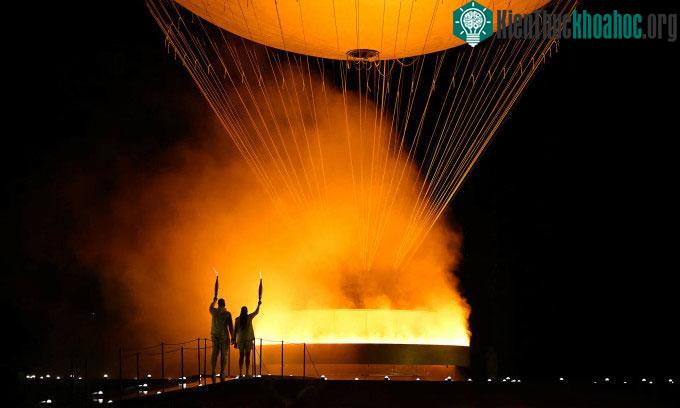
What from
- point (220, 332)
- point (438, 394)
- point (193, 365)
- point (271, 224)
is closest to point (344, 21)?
point (220, 332)

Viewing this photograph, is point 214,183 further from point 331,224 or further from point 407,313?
point 407,313

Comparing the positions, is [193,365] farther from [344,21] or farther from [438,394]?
[344,21]

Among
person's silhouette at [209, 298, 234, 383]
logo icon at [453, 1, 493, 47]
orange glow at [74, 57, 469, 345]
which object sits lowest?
person's silhouette at [209, 298, 234, 383]

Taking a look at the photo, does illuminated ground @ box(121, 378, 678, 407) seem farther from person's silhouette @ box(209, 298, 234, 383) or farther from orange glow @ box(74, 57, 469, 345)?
orange glow @ box(74, 57, 469, 345)

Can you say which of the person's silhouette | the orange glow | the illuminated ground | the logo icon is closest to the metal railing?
the person's silhouette

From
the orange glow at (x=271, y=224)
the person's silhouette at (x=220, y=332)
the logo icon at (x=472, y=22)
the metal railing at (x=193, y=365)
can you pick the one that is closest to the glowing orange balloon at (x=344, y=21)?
the logo icon at (x=472, y=22)

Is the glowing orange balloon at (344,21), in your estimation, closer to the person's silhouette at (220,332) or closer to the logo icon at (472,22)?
the logo icon at (472,22)

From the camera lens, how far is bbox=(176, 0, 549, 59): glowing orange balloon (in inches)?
608

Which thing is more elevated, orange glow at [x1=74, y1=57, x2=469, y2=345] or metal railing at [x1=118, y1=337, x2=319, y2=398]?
orange glow at [x1=74, y1=57, x2=469, y2=345]

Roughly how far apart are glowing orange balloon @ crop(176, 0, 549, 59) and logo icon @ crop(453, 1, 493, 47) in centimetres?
15

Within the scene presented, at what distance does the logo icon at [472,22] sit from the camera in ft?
51.5

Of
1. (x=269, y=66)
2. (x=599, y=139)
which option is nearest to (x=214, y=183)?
(x=269, y=66)

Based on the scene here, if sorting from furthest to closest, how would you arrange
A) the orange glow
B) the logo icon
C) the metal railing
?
the orange glow, the logo icon, the metal railing

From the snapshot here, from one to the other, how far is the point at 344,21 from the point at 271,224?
10261 millimetres
